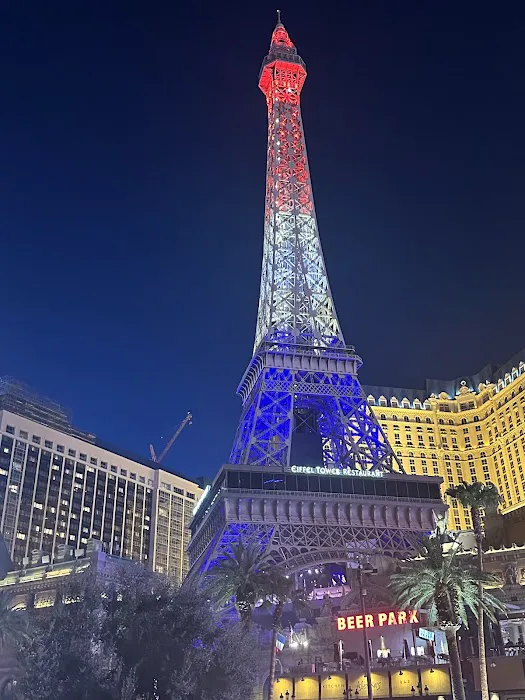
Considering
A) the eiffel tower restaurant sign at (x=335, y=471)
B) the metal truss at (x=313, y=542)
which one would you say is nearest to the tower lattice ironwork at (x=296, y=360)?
the eiffel tower restaurant sign at (x=335, y=471)

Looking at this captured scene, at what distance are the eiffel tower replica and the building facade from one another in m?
50.9

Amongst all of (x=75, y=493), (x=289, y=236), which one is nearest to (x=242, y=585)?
(x=289, y=236)

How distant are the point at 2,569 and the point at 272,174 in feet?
226

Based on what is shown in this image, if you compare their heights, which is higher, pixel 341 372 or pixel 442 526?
pixel 341 372

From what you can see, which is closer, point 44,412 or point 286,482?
point 286,482

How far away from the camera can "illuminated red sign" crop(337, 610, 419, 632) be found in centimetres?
6053

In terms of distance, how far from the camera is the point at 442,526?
54.3 m

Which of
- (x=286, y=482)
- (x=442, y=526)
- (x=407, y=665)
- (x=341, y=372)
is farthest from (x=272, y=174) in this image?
(x=407, y=665)

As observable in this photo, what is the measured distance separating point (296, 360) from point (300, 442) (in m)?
12.3

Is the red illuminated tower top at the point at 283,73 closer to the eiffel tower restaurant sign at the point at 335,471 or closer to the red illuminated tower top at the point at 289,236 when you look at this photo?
the red illuminated tower top at the point at 289,236

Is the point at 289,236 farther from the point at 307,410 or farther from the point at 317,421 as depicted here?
the point at 317,421

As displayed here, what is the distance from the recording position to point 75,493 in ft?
A: 495

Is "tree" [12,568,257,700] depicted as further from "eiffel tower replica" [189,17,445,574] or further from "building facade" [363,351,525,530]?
"building facade" [363,351,525,530]

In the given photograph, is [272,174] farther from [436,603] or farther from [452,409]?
[436,603]
